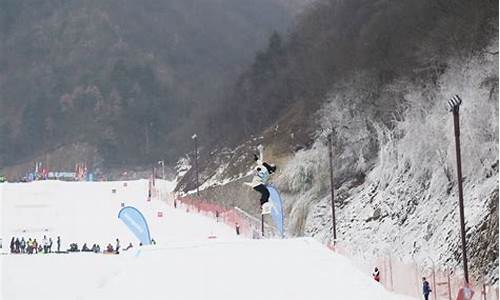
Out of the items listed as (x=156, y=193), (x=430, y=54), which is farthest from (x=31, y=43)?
(x=430, y=54)

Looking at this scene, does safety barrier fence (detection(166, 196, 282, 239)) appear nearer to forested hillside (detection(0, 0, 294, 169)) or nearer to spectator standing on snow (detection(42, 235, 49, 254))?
spectator standing on snow (detection(42, 235, 49, 254))

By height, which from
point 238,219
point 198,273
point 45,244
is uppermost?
point 238,219

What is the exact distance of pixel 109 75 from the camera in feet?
533

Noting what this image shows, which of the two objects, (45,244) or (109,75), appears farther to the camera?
(109,75)

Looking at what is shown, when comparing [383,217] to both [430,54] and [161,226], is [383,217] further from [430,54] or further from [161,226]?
[161,226]

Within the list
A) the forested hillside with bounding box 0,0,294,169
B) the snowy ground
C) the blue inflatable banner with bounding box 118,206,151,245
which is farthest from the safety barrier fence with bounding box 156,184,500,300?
the forested hillside with bounding box 0,0,294,169

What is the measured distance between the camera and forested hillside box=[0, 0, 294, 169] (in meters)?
151

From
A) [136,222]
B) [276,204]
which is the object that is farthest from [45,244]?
[276,204]

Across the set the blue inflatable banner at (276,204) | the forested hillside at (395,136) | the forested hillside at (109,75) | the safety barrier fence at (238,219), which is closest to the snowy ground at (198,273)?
the safety barrier fence at (238,219)

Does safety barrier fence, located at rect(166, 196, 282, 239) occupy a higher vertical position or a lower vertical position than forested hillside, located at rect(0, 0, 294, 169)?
lower

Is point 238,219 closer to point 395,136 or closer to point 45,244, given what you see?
point 45,244

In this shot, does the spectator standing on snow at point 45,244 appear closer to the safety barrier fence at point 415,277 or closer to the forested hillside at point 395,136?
the forested hillside at point 395,136

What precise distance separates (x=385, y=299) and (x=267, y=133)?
167 feet

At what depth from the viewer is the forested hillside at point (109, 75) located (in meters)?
151
